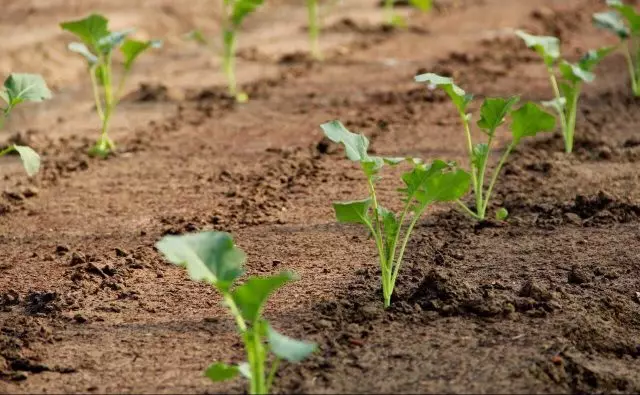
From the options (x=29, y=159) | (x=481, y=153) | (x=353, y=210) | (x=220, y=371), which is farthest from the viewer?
(x=481, y=153)

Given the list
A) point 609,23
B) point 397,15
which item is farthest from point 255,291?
point 397,15

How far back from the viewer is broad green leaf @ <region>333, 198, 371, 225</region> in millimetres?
3232

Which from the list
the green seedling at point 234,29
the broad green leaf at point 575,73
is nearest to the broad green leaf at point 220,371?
the broad green leaf at point 575,73

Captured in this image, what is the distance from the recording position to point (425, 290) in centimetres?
345

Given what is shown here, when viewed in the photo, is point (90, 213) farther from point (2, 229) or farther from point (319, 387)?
point (319, 387)

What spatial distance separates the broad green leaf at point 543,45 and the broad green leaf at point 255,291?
7.98 feet

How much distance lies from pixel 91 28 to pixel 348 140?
2226 millimetres

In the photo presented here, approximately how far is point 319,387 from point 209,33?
6.65m

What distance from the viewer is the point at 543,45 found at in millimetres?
4660

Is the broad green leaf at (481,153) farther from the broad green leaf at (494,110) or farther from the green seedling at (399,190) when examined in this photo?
the green seedling at (399,190)

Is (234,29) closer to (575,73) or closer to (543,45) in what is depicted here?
(543,45)

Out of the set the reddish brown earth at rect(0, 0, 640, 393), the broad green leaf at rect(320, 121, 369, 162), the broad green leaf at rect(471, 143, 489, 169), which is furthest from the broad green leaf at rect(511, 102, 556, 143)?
the broad green leaf at rect(320, 121, 369, 162)

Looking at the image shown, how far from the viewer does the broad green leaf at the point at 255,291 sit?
2.49 m

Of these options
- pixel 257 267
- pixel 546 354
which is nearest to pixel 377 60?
pixel 257 267
